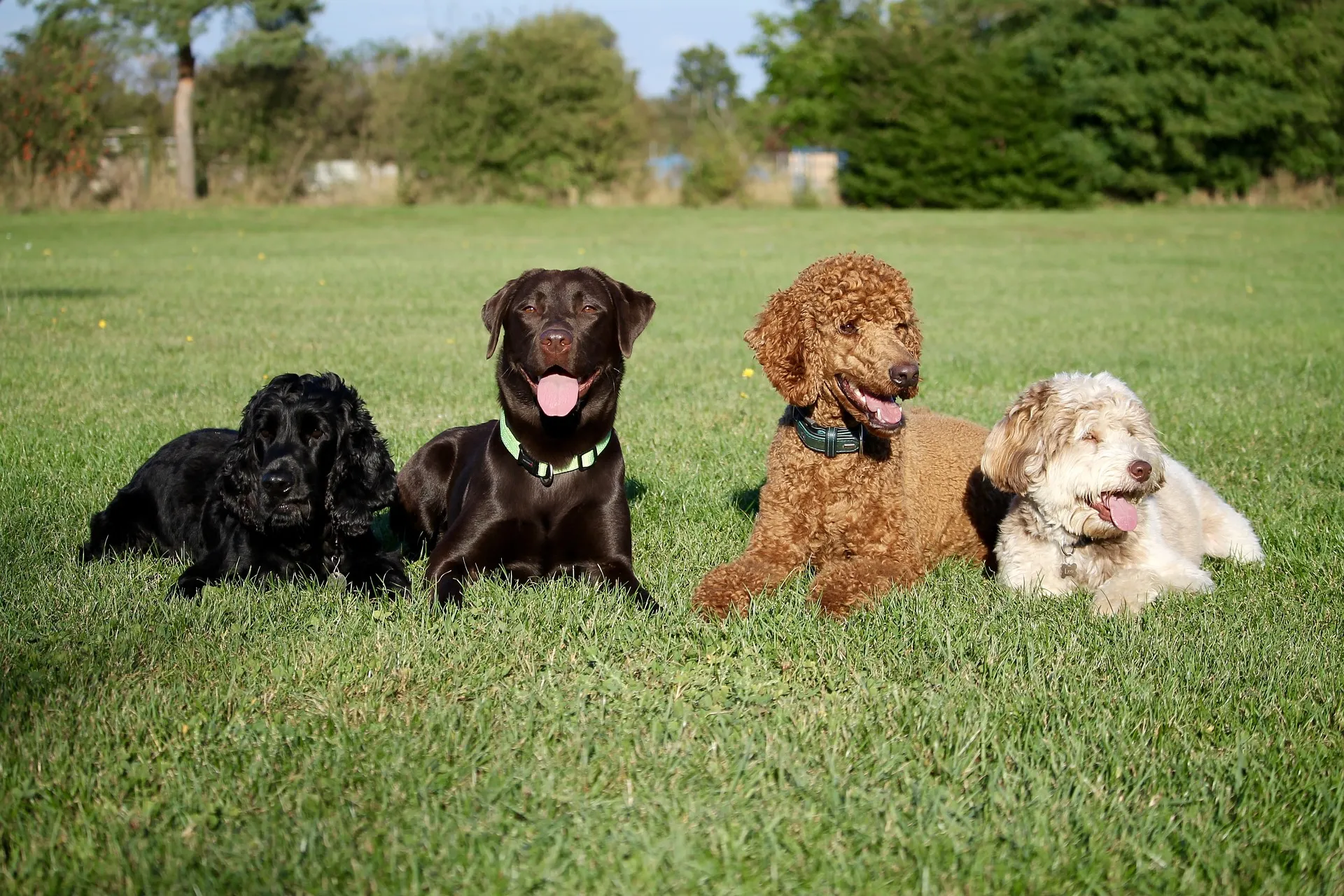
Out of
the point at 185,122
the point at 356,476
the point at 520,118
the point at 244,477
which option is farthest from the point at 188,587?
the point at 520,118

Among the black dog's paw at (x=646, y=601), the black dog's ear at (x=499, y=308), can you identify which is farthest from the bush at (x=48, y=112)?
the black dog's paw at (x=646, y=601)

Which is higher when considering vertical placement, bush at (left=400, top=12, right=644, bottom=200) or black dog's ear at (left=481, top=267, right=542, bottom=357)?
bush at (left=400, top=12, right=644, bottom=200)

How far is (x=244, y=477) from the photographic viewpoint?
16.0 feet

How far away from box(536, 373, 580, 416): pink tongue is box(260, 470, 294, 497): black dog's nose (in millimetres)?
1083

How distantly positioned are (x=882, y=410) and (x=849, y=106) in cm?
4396

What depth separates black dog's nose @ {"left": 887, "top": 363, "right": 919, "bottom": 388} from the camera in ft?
14.5

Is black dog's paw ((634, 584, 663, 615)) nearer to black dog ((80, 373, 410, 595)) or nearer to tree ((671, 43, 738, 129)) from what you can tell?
black dog ((80, 373, 410, 595))

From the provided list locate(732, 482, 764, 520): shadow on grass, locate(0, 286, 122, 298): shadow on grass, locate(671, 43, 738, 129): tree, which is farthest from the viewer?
locate(671, 43, 738, 129): tree

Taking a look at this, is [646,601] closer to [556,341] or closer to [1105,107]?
[556,341]

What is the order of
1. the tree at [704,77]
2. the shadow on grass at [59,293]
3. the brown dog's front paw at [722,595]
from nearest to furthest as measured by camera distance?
the brown dog's front paw at [722,595], the shadow on grass at [59,293], the tree at [704,77]

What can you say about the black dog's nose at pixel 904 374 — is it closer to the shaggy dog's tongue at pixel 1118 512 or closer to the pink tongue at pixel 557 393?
the shaggy dog's tongue at pixel 1118 512

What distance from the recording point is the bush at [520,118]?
→ 148 feet

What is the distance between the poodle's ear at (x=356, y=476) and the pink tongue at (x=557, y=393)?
2.73 feet

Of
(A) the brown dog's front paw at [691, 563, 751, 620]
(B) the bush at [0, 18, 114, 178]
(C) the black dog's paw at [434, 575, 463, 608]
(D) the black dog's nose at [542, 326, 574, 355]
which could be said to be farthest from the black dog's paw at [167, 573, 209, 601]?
(B) the bush at [0, 18, 114, 178]
